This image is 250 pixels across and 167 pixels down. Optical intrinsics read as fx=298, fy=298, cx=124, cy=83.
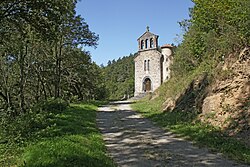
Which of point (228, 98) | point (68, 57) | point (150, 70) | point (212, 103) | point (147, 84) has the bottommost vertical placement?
point (212, 103)

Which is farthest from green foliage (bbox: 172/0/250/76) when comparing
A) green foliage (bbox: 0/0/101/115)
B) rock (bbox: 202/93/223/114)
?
green foliage (bbox: 0/0/101/115)

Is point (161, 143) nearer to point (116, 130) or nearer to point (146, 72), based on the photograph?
point (116, 130)

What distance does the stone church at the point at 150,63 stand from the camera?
172 feet

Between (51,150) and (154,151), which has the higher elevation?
(51,150)

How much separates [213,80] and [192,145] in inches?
266

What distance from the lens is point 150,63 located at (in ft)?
174

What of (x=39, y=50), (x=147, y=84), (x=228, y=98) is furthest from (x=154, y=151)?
(x=147, y=84)

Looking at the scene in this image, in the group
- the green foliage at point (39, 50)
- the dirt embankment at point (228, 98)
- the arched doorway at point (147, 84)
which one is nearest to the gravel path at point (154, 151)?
the dirt embankment at point (228, 98)

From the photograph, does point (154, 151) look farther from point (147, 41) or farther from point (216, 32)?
point (147, 41)

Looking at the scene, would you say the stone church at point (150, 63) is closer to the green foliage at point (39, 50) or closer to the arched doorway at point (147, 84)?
the arched doorway at point (147, 84)

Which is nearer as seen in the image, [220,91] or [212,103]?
[212,103]

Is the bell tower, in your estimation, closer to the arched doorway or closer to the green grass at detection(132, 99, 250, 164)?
the arched doorway

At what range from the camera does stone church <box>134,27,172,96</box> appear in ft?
172

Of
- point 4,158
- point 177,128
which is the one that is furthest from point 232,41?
point 4,158
